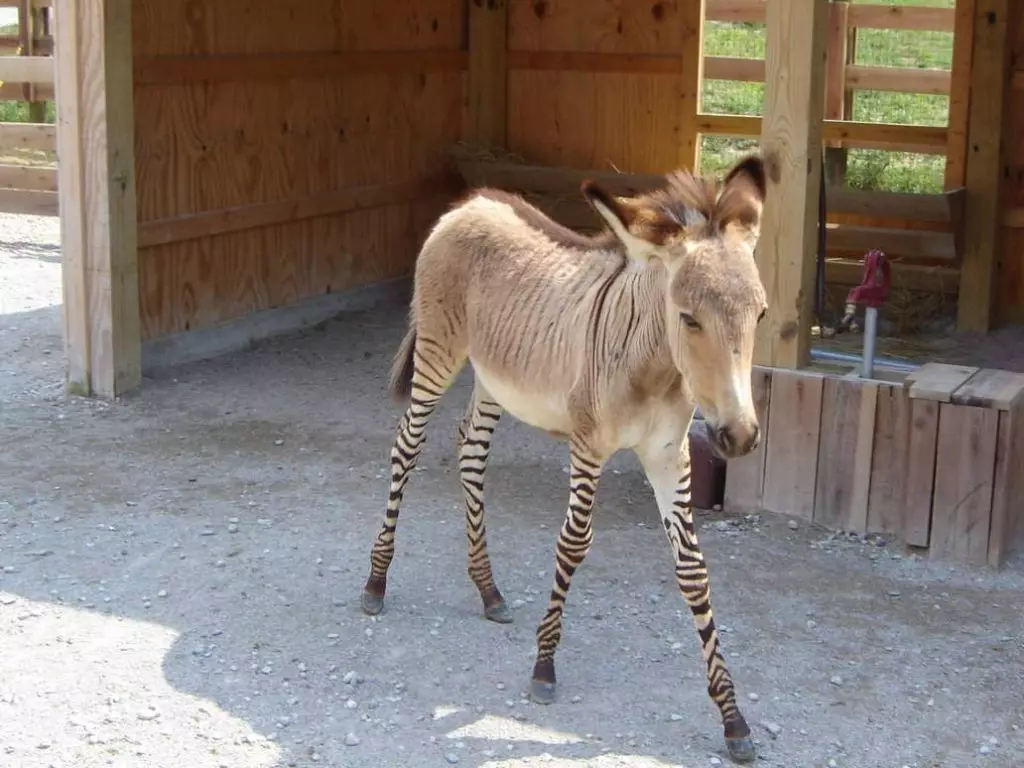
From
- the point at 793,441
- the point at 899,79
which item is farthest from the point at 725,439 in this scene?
the point at 899,79

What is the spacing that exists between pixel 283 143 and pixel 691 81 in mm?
2929

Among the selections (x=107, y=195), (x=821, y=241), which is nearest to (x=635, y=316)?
(x=821, y=241)

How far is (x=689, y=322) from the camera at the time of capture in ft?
12.1

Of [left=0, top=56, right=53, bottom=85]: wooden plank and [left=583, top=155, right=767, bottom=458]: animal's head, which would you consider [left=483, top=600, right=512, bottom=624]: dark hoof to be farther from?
[left=0, top=56, right=53, bottom=85]: wooden plank

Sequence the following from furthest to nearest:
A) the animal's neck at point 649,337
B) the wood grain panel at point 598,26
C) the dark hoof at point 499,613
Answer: the wood grain panel at point 598,26, the dark hoof at point 499,613, the animal's neck at point 649,337

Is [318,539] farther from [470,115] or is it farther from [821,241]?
[470,115]

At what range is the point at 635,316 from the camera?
4.14 meters

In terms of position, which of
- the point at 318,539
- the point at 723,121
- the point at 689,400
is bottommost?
the point at 318,539

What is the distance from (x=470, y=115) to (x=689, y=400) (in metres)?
6.99

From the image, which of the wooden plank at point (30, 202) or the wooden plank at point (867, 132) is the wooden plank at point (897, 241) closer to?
the wooden plank at point (867, 132)

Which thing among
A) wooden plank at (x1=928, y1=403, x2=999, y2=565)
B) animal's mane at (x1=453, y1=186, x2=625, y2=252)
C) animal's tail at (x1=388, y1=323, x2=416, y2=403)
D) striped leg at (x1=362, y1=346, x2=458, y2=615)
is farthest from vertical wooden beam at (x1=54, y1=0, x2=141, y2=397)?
wooden plank at (x1=928, y1=403, x2=999, y2=565)

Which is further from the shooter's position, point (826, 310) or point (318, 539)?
point (826, 310)

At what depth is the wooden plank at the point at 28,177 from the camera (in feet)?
40.1

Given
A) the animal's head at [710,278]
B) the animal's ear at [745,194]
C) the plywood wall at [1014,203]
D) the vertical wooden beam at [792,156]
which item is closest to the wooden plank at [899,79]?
the plywood wall at [1014,203]
